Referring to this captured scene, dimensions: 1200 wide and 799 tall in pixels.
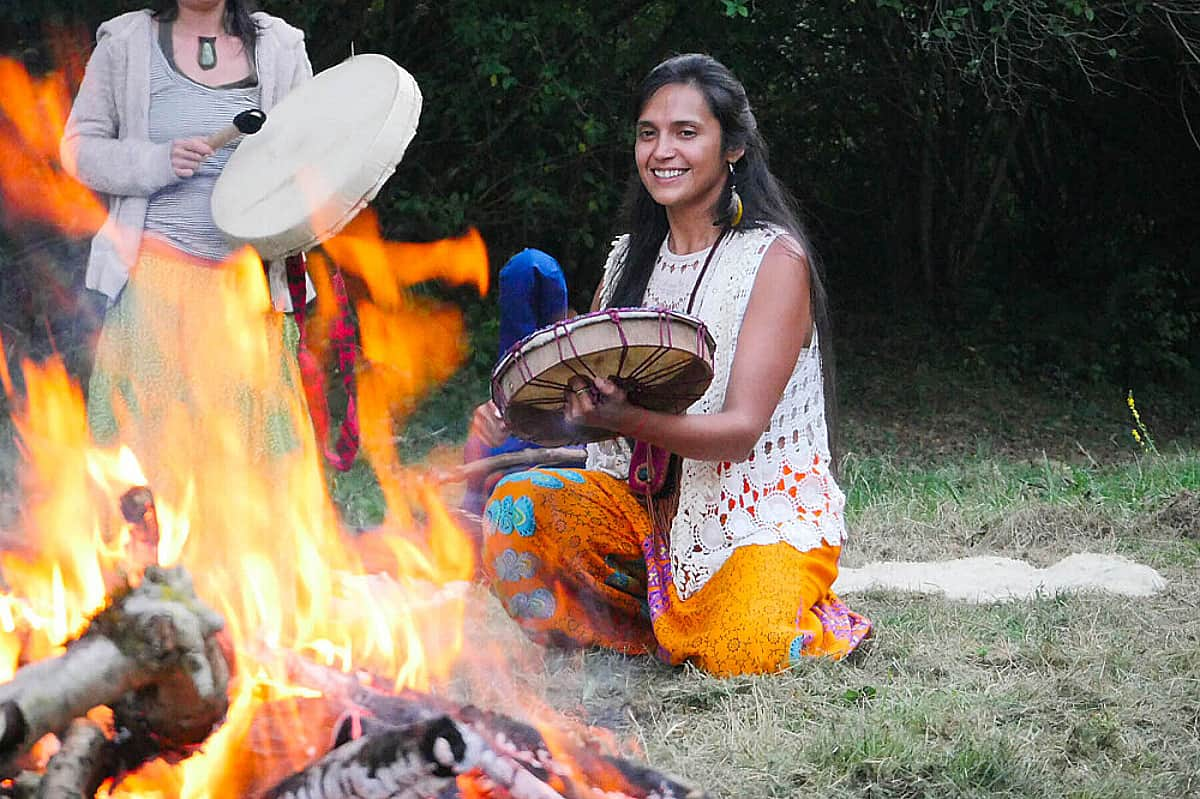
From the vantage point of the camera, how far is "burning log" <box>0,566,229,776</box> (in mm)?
1758

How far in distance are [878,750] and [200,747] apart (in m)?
1.16

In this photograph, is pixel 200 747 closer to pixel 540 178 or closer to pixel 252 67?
pixel 252 67

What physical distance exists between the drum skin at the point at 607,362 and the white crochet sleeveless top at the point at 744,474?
290 millimetres

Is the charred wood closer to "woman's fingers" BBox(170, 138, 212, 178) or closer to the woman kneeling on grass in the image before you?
the woman kneeling on grass

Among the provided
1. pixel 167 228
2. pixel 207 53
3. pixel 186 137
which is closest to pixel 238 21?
pixel 207 53

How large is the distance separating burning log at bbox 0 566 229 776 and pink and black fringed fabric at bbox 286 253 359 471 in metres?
1.50

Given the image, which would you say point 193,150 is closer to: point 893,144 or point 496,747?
point 496,747

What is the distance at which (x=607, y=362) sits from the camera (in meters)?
2.49

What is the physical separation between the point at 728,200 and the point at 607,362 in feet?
2.45

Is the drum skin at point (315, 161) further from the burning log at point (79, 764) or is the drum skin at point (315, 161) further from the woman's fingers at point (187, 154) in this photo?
the burning log at point (79, 764)

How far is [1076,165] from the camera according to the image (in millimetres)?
10102

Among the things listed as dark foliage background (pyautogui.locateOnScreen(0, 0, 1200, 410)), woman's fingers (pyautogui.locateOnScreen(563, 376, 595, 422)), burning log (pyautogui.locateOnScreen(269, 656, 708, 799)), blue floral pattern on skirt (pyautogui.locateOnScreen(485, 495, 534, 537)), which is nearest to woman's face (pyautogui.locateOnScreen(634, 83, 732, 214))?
woman's fingers (pyautogui.locateOnScreen(563, 376, 595, 422))

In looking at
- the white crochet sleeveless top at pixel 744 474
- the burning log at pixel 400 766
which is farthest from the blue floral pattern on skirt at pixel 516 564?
the burning log at pixel 400 766

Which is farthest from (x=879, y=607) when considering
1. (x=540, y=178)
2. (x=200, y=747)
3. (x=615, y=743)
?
(x=540, y=178)
